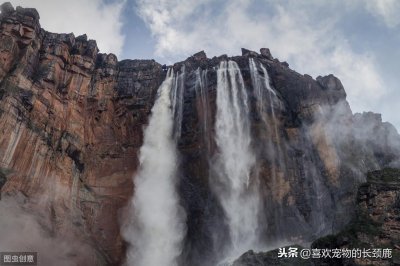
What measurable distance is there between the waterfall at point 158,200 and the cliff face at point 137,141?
A: 913 millimetres

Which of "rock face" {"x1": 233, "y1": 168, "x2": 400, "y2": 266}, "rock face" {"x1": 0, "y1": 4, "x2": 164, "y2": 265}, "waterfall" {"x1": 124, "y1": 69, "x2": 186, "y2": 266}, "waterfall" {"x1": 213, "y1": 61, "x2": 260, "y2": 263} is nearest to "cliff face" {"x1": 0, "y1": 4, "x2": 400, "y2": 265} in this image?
"rock face" {"x1": 0, "y1": 4, "x2": 164, "y2": 265}

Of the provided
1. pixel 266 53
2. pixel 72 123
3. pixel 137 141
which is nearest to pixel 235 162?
pixel 137 141

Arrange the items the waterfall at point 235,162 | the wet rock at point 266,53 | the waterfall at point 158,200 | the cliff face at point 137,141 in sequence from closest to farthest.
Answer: the cliff face at point 137,141 < the waterfall at point 235,162 < the waterfall at point 158,200 < the wet rock at point 266,53

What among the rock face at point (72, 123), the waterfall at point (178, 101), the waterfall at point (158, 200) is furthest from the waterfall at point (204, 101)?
the rock face at point (72, 123)

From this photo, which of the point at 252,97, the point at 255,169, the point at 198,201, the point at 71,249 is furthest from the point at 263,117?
the point at 71,249

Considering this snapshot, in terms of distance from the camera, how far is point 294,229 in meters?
37.5

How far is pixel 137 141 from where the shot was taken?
1761 inches

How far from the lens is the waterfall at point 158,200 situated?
38812 mm

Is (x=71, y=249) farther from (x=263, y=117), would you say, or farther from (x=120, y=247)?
(x=263, y=117)

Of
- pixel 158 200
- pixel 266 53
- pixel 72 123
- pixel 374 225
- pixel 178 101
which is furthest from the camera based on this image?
pixel 266 53

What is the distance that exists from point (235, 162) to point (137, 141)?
10.7 m

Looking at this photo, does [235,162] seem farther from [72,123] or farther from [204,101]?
[72,123]

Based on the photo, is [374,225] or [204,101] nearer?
[374,225]

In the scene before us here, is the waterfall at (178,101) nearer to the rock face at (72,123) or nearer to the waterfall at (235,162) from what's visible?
the rock face at (72,123)
